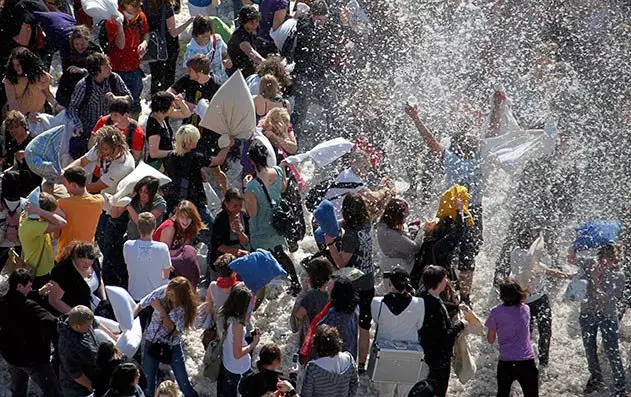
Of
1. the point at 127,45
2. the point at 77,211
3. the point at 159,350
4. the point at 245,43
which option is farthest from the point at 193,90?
the point at 159,350

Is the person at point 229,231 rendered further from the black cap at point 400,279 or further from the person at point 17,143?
the person at point 17,143

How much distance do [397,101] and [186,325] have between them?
5.62 meters

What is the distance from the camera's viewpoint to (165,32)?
1480cm

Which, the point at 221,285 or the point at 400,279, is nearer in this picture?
the point at 400,279

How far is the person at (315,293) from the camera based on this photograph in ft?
35.9

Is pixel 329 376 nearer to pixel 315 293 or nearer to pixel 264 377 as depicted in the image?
pixel 264 377

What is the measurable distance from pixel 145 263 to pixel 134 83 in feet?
12.4

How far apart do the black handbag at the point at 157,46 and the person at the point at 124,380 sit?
19.1 ft

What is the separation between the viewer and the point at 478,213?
12.8m

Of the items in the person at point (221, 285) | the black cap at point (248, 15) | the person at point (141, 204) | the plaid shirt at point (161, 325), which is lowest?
the plaid shirt at point (161, 325)

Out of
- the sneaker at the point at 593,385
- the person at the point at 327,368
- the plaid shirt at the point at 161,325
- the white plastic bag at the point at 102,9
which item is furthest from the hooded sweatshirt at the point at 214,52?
the sneaker at the point at 593,385

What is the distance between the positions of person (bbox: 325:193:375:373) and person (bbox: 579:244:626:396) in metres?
1.90

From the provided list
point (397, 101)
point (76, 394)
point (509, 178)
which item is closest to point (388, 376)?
point (76, 394)

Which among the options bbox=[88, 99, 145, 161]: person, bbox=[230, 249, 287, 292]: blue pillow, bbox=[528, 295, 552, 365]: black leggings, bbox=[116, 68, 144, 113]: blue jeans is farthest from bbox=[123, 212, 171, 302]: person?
bbox=[116, 68, 144, 113]: blue jeans
